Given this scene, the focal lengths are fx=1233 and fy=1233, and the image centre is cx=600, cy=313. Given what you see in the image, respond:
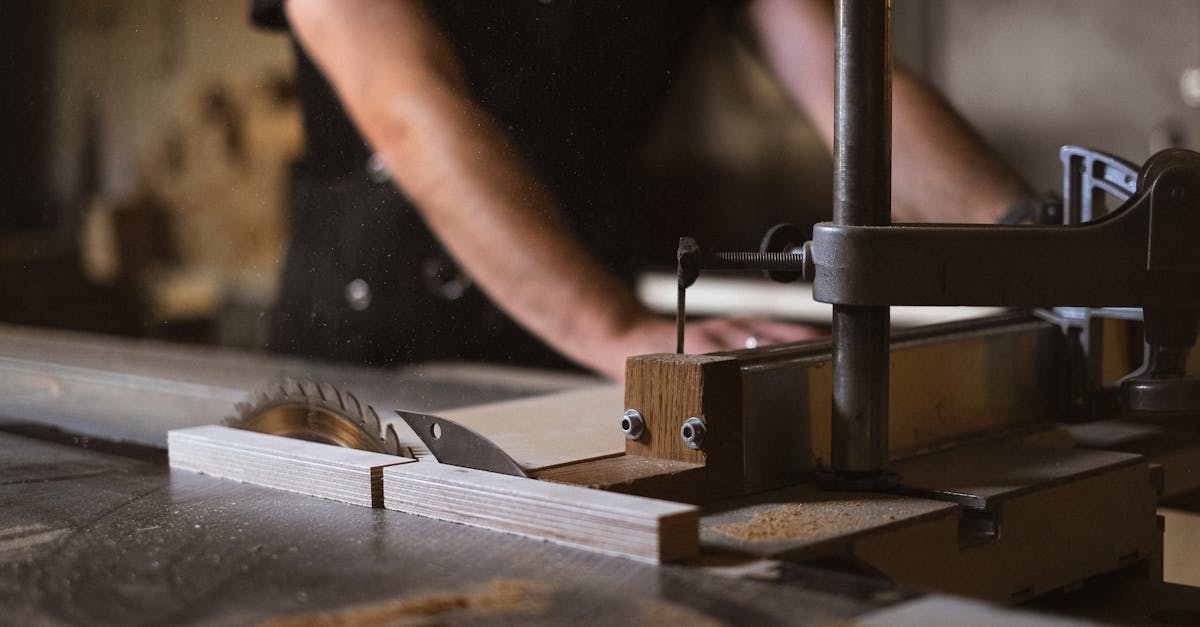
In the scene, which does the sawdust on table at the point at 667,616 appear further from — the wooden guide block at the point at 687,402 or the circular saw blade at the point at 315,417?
the circular saw blade at the point at 315,417

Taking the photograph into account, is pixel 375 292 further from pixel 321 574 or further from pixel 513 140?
pixel 321 574

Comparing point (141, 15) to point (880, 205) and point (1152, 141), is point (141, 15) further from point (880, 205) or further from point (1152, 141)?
point (880, 205)


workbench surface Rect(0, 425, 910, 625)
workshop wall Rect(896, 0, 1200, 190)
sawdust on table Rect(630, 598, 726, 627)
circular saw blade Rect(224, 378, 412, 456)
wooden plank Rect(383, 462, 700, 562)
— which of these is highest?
workshop wall Rect(896, 0, 1200, 190)

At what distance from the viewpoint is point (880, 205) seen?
28.6 inches

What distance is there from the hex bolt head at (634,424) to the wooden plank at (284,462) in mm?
138

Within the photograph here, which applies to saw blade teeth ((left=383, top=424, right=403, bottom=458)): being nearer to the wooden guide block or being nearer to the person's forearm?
the wooden guide block

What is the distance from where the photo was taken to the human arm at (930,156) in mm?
1337

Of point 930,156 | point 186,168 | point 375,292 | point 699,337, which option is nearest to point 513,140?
point 375,292

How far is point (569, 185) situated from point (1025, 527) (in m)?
0.46

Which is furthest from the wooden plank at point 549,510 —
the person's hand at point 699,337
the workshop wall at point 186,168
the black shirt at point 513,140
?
the workshop wall at point 186,168

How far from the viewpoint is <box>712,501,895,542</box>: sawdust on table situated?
66 centimetres

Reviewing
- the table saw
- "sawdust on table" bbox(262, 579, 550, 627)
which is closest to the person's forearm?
the table saw

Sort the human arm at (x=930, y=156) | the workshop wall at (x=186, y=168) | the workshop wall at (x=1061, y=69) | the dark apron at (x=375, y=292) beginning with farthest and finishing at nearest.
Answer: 1. the workshop wall at (x=186, y=168)
2. the workshop wall at (x=1061, y=69)
3. the human arm at (x=930, y=156)
4. the dark apron at (x=375, y=292)

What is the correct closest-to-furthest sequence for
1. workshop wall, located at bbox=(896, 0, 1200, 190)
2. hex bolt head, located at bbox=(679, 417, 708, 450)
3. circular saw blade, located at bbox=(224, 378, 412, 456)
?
hex bolt head, located at bbox=(679, 417, 708, 450) < circular saw blade, located at bbox=(224, 378, 412, 456) < workshop wall, located at bbox=(896, 0, 1200, 190)
